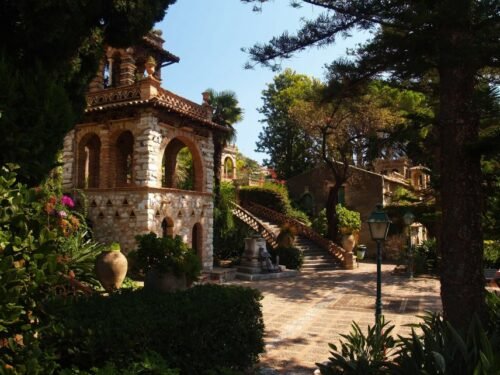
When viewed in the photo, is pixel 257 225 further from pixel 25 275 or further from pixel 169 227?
pixel 25 275

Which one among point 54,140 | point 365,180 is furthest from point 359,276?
point 54,140

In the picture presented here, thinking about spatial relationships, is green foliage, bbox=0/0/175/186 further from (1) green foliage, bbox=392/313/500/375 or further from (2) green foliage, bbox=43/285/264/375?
(1) green foliage, bbox=392/313/500/375

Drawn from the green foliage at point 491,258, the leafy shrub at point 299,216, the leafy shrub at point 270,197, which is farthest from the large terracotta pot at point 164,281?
the leafy shrub at point 270,197

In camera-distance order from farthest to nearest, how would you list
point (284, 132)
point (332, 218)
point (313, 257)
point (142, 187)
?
point (284, 132) < point (332, 218) < point (313, 257) < point (142, 187)

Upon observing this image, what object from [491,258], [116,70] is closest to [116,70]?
[116,70]

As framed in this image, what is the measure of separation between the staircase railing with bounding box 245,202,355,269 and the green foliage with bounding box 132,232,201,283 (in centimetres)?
1431

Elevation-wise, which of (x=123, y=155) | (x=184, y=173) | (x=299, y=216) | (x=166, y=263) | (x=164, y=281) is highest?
(x=123, y=155)

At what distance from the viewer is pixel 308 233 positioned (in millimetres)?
23109

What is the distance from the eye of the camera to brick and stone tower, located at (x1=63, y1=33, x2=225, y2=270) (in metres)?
14.5

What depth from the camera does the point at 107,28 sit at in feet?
27.6

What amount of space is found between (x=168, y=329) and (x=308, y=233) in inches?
748

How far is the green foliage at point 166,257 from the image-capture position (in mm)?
6922

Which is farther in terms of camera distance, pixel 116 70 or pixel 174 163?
pixel 174 163

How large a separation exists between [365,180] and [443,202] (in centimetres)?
2115
